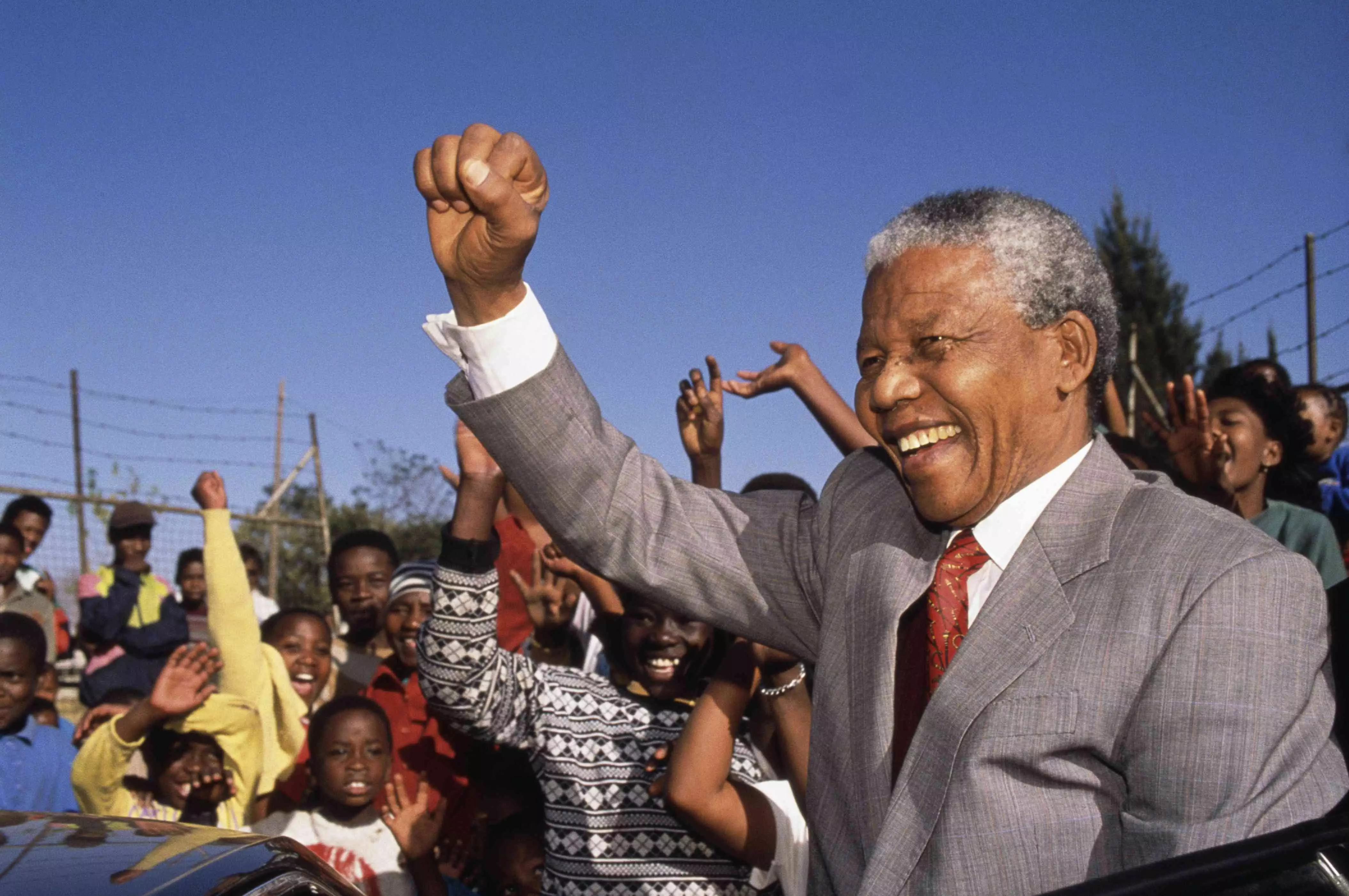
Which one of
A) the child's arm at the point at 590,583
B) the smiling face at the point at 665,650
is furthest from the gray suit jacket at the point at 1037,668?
the child's arm at the point at 590,583

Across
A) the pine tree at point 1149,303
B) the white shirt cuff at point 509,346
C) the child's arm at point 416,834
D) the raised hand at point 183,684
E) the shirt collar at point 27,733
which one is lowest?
the child's arm at point 416,834

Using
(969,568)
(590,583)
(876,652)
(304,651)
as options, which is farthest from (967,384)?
(304,651)

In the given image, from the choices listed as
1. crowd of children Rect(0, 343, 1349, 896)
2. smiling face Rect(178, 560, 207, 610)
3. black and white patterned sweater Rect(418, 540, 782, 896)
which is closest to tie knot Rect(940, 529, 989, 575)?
crowd of children Rect(0, 343, 1349, 896)

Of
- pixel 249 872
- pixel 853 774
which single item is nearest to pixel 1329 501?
pixel 853 774

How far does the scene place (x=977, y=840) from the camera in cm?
163

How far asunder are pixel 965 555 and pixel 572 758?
194 cm

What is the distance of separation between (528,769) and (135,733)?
1.33 meters

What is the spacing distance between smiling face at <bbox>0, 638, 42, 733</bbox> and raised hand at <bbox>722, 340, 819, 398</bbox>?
2818mm

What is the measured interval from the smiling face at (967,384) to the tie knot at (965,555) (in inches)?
1.0

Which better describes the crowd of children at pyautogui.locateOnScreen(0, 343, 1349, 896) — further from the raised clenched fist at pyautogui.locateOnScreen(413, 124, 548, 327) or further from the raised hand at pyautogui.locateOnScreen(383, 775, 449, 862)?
the raised clenched fist at pyautogui.locateOnScreen(413, 124, 548, 327)

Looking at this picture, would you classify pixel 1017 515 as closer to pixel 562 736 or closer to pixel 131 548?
pixel 562 736

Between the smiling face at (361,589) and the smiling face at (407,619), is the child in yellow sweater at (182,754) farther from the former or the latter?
the smiling face at (361,589)

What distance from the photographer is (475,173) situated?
1.73 m

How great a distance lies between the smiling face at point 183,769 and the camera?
4262 mm
